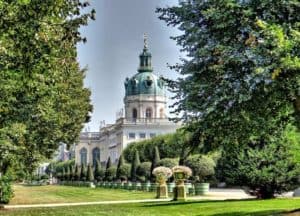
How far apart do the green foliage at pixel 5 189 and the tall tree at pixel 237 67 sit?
63.9 ft

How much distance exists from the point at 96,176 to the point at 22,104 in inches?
2979

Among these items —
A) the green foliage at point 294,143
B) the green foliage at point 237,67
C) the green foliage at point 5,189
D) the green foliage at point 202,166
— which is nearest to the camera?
the green foliage at point 237,67

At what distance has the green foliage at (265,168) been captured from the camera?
2773 centimetres

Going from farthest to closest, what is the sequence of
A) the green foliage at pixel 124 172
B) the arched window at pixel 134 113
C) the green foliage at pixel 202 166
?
the arched window at pixel 134 113
the green foliage at pixel 124 172
the green foliage at pixel 202 166

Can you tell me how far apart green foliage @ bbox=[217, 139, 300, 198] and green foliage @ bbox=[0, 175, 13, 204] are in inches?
514

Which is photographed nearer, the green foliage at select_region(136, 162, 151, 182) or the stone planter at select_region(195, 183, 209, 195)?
the stone planter at select_region(195, 183, 209, 195)

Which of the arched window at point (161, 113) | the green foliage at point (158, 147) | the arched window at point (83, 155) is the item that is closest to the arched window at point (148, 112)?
the arched window at point (161, 113)

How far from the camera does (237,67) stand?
15.0 m

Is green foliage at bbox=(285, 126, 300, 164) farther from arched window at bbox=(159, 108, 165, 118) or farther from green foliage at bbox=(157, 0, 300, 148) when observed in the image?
arched window at bbox=(159, 108, 165, 118)

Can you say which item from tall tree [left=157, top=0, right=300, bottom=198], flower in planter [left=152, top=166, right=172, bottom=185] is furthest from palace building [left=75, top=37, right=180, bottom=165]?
tall tree [left=157, top=0, right=300, bottom=198]

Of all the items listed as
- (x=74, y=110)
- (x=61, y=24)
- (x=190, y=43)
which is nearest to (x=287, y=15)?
(x=190, y=43)

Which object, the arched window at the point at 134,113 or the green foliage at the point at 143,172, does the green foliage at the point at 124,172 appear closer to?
the green foliage at the point at 143,172

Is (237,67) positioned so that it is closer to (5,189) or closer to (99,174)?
(5,189)

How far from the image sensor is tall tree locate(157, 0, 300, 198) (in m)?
13.8
